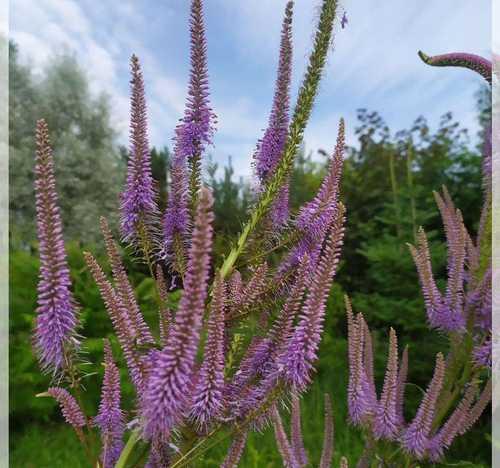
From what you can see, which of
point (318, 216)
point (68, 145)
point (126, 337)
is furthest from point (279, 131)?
point (68, 145)

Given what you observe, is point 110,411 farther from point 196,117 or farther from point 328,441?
point 328,441

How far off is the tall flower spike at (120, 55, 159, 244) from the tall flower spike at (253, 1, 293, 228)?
1.23ft

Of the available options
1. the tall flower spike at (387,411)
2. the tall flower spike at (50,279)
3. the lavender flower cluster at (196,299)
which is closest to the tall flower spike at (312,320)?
the lavender flower cluster at (196,299)

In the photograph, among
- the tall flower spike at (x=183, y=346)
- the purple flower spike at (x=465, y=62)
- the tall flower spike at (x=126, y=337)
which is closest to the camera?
the tall flower spike at (x=183, y=346)

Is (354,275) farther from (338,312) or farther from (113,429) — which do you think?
(113,429)

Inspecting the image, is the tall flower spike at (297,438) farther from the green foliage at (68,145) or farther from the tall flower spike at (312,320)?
the green foliage at (68,145)

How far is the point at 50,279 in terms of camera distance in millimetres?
1326

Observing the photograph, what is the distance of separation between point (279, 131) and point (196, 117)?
0.91 ft

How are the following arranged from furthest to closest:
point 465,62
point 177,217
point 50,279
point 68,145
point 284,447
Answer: point 68,145
point 284,447
point 465,62
point 177,217
point 50,279

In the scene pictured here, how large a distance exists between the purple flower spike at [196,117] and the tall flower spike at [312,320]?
0.56m

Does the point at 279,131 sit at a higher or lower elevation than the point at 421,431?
higher

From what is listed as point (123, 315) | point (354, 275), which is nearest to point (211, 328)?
point (123, 315)

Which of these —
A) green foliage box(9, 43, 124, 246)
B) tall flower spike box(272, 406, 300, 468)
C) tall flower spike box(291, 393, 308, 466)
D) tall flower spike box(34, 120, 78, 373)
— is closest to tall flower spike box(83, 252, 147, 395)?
tall flower spike box(34, 120, 78, 373)

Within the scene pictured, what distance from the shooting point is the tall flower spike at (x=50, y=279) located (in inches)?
48.4
